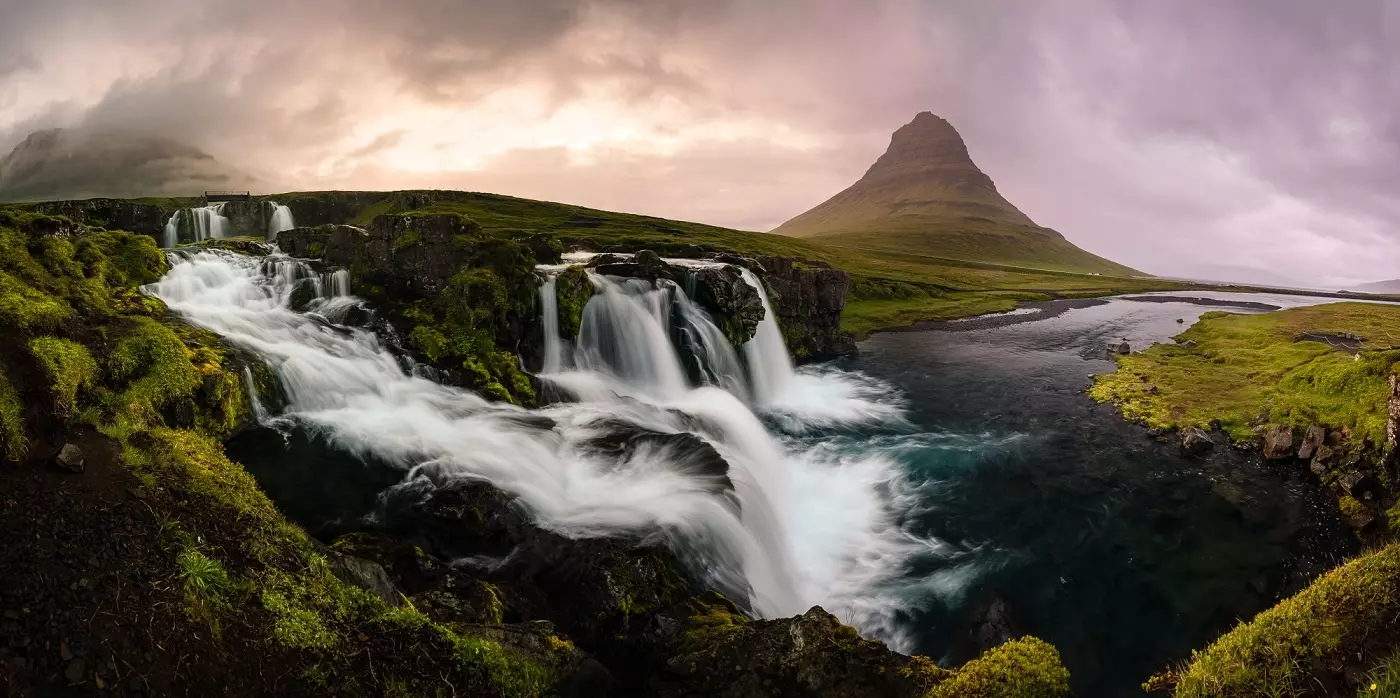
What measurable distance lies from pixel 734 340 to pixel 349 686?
28.9 metres

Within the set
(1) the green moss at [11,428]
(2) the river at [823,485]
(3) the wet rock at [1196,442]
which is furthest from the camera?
(3) the wet rock at [1196,442]

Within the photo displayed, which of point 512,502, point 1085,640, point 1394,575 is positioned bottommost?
point 1085,640

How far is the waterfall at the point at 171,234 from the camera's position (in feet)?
204

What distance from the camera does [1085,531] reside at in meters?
18.0

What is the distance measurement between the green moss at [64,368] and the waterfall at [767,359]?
91.1 ft

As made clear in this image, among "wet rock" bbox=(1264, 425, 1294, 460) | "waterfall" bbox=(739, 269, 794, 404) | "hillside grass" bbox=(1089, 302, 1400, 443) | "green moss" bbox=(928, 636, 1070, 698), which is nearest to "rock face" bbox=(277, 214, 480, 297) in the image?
"waterfall" bbox=(739, 269, 794, 404)

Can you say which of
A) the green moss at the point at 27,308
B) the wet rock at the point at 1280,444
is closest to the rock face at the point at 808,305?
the wet rock at the point at 1280,444

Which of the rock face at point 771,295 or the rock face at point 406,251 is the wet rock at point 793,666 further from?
the rock face at point 771,295

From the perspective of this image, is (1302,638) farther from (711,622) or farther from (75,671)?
(75,671)

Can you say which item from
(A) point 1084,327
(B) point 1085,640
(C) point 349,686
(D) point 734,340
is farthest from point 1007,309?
(C) point 349,686

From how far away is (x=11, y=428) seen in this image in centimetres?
739

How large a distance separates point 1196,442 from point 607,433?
22815mm

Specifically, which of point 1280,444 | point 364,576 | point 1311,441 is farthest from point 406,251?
point 1311,441

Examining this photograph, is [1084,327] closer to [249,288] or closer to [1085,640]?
[1085,640]
